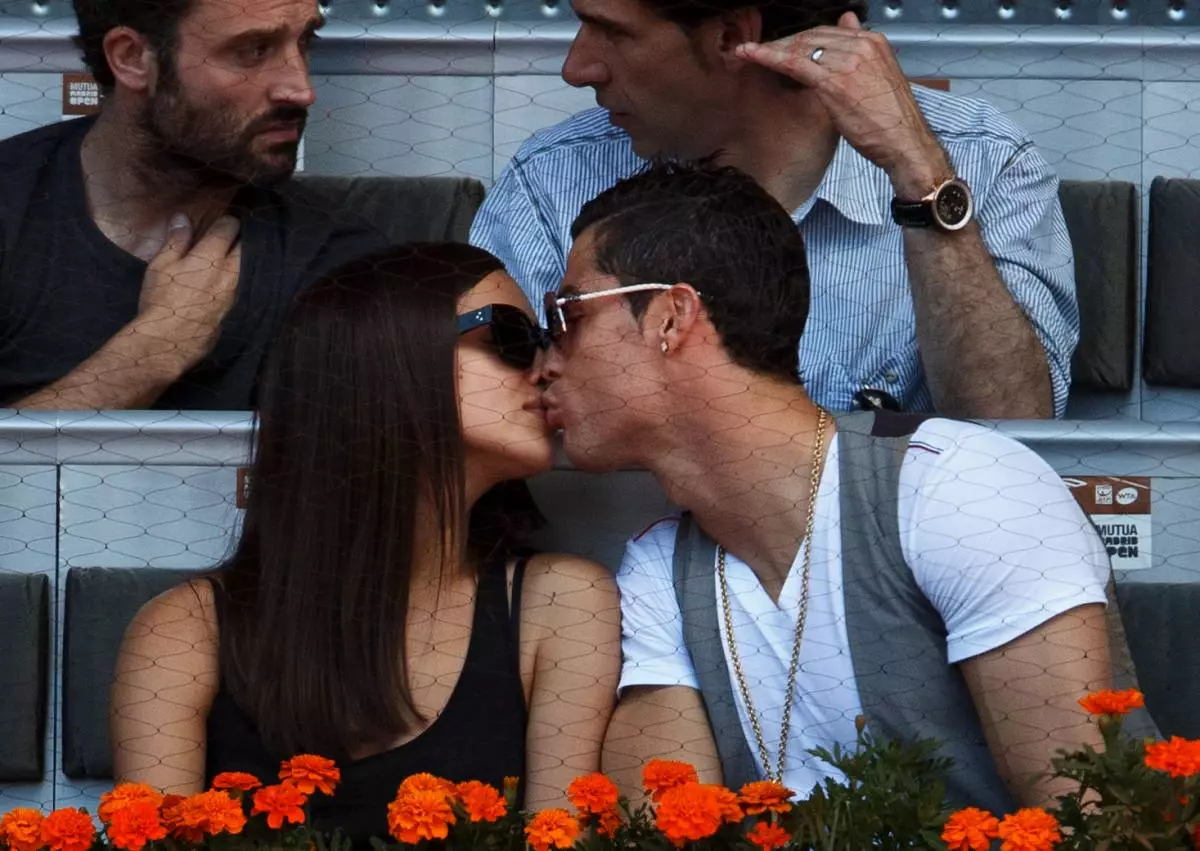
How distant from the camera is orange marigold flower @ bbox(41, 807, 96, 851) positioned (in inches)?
49.5

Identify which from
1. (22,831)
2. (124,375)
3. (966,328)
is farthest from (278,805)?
(966,328)

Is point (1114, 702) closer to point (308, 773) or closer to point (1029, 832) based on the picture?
point (1029, 832)

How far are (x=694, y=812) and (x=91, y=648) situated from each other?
0.69 metres

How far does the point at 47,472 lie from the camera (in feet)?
5.39

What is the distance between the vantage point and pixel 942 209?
1.84 metres

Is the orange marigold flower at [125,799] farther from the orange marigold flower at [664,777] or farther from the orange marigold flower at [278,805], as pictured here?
the orange marigold flower at [664,777]

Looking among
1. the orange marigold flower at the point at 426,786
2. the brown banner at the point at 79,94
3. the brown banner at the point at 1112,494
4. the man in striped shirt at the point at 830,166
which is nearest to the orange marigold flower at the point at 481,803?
the orange marigold flower at the point at 426,786

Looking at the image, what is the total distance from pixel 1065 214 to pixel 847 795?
1.15 metres

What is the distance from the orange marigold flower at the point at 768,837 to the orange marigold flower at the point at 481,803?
177 mm

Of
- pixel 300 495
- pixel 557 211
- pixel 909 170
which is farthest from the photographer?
pixel 557 211

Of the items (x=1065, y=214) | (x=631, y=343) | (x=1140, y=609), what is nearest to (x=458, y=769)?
(x=631, y=343)

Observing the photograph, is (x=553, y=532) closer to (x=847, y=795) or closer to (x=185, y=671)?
(x=185, y=671)

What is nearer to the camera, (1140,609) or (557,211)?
(1140,609)

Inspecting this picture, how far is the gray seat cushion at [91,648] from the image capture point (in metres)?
1.66
